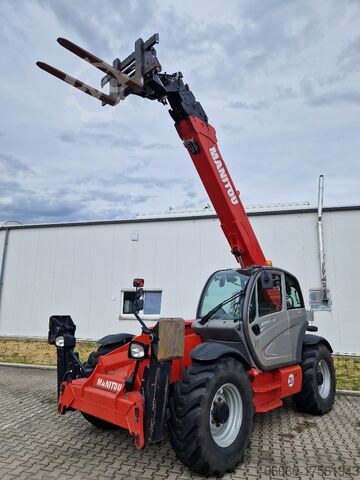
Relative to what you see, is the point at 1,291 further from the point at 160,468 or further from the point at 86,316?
the point at 160,468

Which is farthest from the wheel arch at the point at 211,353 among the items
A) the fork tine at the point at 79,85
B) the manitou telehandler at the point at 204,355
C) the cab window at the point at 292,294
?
the fork tine at the point at 79,85

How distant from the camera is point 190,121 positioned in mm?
5418

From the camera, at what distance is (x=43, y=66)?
399cm

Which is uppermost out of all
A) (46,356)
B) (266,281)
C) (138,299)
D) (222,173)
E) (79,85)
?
(79,85)

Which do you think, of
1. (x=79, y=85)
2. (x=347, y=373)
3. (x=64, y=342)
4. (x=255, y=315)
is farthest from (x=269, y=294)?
(x=347, y=373)

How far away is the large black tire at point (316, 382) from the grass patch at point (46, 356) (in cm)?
156

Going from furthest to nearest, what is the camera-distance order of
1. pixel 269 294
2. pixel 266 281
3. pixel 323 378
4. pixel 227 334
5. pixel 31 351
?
pixel 31 351
pixel 323 378
pixel 269 294
pixel 266 281
pixel 227 334

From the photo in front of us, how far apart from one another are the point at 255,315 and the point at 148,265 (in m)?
8.31

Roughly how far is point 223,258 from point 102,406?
8.58 meters

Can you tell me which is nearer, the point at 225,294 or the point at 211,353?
the point at 211,353

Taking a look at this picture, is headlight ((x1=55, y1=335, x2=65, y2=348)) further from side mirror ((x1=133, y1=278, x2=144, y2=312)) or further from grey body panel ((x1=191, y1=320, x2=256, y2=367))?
grey body panel ((x1=191, y1=320, x2=256, y2=367))

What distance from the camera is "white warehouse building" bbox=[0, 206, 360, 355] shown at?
10.9m

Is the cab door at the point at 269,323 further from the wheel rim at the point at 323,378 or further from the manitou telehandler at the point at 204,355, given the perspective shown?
the wheel rim at the point at 323,378

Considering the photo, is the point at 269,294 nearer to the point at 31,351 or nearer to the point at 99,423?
the point at 99,423
